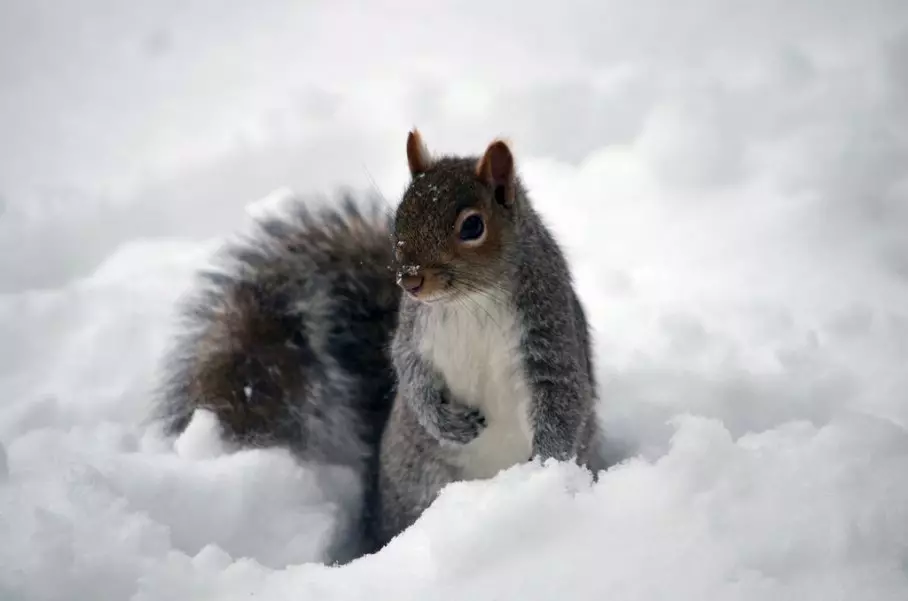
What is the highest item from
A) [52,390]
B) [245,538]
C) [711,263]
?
[711,263]

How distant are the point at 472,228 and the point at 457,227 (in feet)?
0.09

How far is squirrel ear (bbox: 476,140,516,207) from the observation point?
1079mm

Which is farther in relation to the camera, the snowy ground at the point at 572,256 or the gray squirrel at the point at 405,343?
the gray squirrel at the point at 405,343

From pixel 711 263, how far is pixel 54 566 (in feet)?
5.27

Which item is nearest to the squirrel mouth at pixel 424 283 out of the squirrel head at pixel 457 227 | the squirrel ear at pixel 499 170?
the squirrel head at pixel 457 227

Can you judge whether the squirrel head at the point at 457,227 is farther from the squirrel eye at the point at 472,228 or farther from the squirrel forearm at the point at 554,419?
the squirrel forearm at the point at 554,419

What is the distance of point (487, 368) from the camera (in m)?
1.14

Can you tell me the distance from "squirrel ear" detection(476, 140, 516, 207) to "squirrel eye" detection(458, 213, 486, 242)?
6 cm

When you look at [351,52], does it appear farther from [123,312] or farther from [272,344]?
[272,344]

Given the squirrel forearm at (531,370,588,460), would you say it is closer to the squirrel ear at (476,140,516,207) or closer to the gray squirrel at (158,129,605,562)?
the gray squirrel at (158,129,605,562)

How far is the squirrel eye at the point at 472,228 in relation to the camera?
3.41 feet

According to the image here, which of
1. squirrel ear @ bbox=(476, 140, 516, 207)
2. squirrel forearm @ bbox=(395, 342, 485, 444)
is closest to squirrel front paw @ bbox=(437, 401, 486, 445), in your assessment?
squirrel forearm @ bbox=(395, 342, 485, 444)

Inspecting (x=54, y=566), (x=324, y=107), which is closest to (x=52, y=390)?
(x=54, y=566)

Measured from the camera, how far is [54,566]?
849mm
